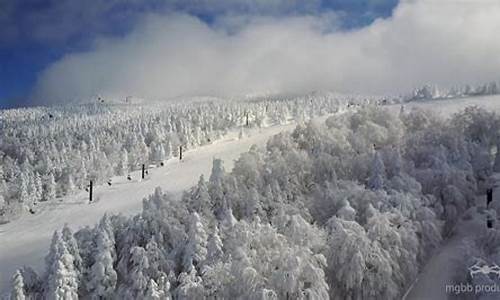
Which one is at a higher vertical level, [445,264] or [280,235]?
[280,235]

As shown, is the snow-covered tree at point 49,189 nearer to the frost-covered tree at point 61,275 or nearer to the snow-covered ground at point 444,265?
the frost-covered tree at point 61,275

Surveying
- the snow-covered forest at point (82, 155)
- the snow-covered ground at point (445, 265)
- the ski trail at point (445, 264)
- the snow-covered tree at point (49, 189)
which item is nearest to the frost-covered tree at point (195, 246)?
the ski trail at point (445, 264)

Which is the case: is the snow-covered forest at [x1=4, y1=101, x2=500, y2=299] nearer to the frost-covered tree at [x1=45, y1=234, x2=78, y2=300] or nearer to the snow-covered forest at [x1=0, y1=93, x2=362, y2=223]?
the frost-covered tree at [x1=45, y1=234, x2=78, y2=300]

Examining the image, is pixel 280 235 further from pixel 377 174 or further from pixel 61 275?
pixel 377 174

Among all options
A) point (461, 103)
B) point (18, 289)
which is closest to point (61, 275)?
point (18, 289)

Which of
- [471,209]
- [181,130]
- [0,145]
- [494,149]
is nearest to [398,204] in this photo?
[471,209]

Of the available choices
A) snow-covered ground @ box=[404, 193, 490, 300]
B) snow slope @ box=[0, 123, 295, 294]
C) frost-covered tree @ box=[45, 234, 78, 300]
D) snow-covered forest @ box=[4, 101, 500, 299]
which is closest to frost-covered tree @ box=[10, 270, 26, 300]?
snow-covered forest @ box=[4, 101, 500, 299]
